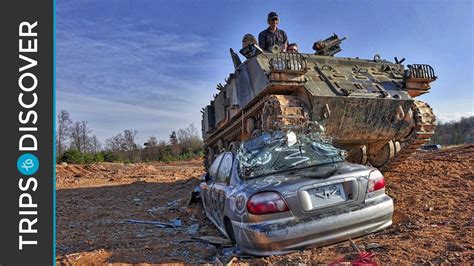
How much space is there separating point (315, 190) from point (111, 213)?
5651 mm

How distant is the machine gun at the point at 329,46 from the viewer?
11.1 m

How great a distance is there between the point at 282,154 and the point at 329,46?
707cm

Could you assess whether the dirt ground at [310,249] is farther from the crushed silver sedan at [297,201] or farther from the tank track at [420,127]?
the tank track at [420,127]

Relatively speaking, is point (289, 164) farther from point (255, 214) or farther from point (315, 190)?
point (255, 214)

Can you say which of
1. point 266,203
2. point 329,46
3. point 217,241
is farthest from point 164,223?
point 329,46

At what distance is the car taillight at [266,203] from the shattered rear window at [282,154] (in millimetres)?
545

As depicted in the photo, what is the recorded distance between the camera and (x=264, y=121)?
316 inches

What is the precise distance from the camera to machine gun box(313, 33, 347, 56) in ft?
36.4

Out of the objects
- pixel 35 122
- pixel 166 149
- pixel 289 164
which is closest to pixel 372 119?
pixel 289 164

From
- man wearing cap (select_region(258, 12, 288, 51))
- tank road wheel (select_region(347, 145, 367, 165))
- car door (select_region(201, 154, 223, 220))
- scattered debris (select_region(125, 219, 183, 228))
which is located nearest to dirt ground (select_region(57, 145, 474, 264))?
scattered debris (select_region(125, 219, 183, 228))

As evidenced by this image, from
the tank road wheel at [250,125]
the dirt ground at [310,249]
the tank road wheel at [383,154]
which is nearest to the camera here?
the dirt ground at [310,249]

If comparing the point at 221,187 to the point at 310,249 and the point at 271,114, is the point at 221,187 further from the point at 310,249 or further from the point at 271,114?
the point at 271,114

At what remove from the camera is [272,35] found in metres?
10.8

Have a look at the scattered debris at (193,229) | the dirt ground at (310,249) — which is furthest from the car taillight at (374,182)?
the scattered debris at (193,229)
